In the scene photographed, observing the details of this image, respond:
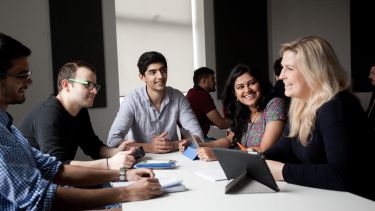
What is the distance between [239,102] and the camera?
2.80 m

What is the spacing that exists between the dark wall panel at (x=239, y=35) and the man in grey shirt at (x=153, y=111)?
8.24ft

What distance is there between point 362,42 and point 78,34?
4301 millimetres

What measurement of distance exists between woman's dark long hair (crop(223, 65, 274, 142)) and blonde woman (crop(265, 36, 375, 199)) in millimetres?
724

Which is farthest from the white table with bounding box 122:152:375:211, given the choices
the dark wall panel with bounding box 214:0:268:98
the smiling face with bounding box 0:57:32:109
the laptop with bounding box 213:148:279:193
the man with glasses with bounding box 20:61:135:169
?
the dark wall panel with bounding box 214:0:268:98

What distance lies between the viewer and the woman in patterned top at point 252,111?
2.44 m

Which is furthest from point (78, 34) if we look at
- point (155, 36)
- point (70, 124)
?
point (70, 124)

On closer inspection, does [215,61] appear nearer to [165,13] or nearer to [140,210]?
[165,13]

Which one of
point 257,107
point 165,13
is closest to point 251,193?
point 257,107

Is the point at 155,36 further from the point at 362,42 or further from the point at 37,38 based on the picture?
the point at 362,42

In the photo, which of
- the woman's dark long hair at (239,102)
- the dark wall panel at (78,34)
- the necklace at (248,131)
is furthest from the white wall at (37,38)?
the necklace at (248,131)

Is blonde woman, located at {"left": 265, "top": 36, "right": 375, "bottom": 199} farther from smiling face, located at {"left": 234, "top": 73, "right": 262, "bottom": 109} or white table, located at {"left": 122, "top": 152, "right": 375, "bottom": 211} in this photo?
smiling face, located at {"left": 234, "top": 73, "right": 262, "bottom": 109}

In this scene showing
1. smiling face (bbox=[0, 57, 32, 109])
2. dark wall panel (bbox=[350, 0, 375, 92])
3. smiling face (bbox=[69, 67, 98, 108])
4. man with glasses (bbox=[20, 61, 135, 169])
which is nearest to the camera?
smiling face (bbox=[0, 57, 32, 109])

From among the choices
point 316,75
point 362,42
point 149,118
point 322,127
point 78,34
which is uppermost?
point 78,34

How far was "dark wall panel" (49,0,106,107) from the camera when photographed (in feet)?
14.8
